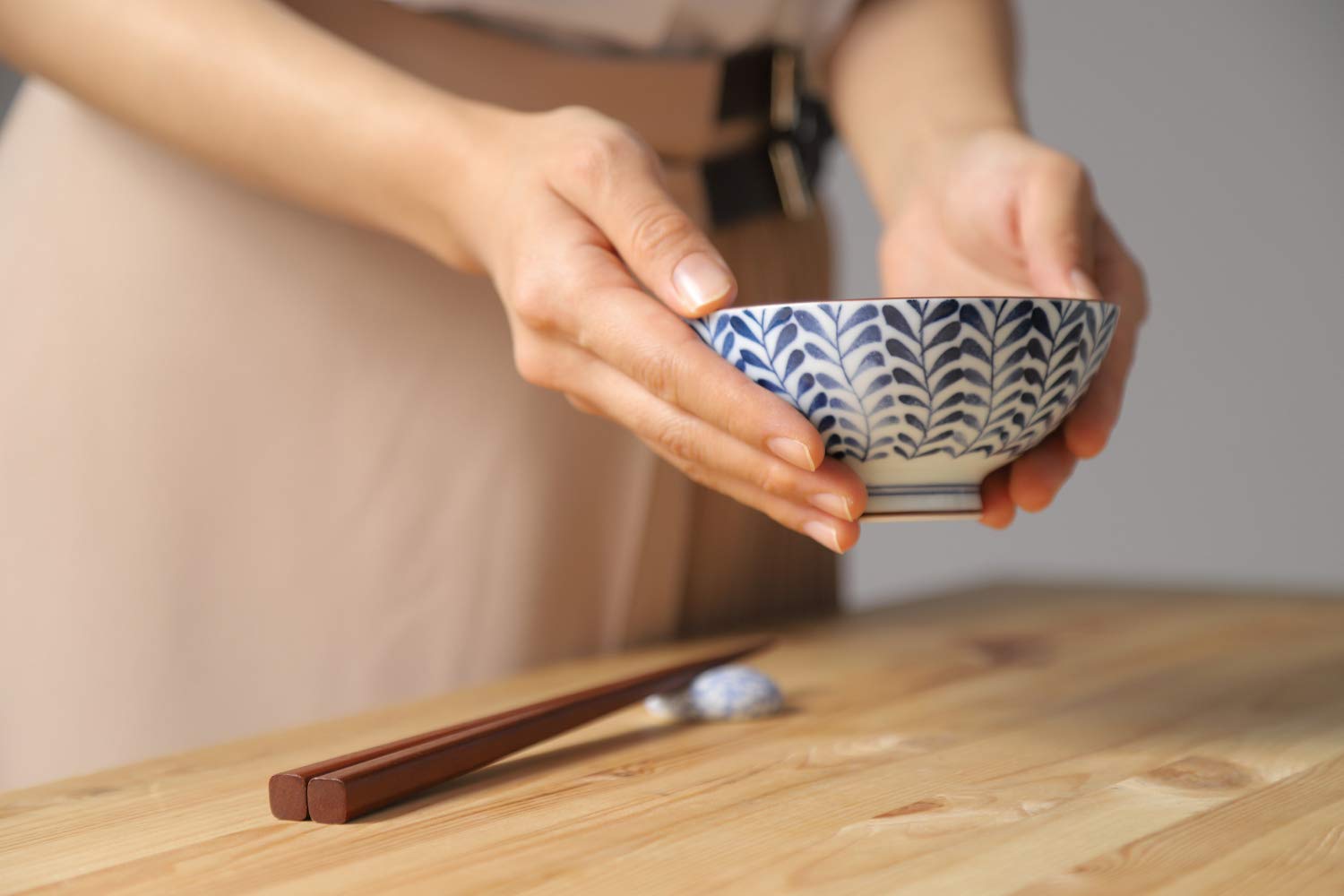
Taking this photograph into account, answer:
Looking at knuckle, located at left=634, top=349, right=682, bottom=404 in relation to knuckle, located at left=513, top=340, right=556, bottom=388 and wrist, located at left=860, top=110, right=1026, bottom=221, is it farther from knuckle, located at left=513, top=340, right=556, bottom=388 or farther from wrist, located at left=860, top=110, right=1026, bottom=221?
wrist, located at left=860, top=110, right=1026, bottom=221

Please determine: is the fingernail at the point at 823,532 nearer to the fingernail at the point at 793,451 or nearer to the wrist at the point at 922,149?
the fingernail at the point at 793,451

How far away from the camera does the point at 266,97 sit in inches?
31.0

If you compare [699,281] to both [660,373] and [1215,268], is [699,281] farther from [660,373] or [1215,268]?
[1215,268]

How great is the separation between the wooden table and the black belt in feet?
1.34

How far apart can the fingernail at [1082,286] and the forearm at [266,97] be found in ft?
1.18

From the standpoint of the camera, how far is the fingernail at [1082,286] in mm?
767

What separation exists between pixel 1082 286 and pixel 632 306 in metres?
0.30

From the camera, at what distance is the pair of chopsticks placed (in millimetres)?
532

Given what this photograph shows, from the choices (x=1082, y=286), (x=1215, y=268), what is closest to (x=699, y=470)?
(x=1082, y=286)

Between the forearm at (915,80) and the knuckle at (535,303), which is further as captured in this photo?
the forearm at (915,80)

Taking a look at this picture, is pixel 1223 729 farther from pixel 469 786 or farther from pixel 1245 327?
pixel 1245 327

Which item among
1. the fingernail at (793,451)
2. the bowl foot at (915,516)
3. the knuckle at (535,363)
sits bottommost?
the bowl foot at (915,516)

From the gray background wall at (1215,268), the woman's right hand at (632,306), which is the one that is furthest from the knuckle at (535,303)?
the gray background wall at (1215,268)

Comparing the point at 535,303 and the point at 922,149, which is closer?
the point at 535,303
